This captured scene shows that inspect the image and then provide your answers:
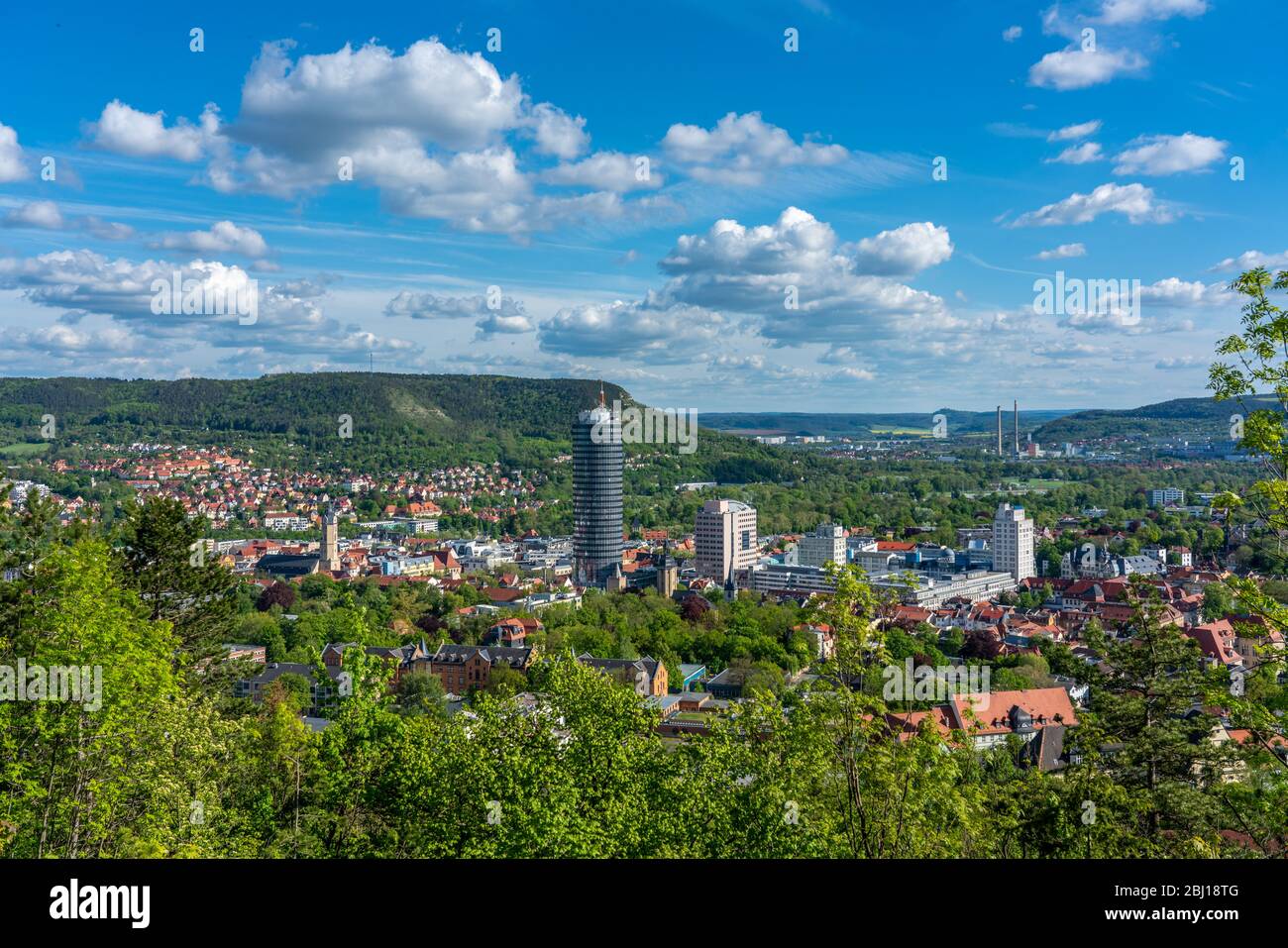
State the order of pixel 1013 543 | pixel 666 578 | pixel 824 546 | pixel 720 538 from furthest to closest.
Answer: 1. pixel 824 546
2. pixel 720 538
3. pixel 1013 543
4. pixel 666 578

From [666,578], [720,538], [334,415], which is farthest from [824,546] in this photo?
[334,415]

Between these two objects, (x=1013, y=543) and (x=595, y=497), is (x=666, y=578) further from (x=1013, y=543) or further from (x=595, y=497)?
(x=1013, y=543)

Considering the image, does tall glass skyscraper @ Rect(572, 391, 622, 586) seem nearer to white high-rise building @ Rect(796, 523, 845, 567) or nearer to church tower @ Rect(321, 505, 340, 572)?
white high-rise building @ Rect(796, 523, 845, 567)

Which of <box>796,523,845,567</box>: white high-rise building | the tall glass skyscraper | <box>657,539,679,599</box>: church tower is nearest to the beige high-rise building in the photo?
<box>796,523,845,567</box>: white high-rise building

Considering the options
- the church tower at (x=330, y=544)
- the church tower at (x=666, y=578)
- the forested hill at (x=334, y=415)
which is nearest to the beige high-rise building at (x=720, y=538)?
the church tower at (x=666, y=578)

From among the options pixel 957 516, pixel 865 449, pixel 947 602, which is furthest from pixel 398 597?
pixel 865 449

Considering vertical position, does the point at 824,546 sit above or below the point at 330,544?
below

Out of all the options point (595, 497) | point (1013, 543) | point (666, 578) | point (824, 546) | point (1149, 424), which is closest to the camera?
point (666, 578)
